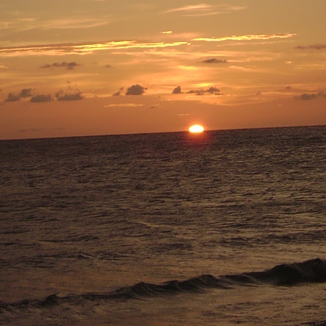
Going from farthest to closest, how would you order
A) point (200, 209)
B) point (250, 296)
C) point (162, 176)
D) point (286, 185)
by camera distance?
point (162, 176)
point (286, 185)
point (200, 209)
point (250, 296)

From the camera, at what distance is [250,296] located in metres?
16.0

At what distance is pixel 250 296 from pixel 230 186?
94.7 ft

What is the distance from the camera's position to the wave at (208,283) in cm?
1595

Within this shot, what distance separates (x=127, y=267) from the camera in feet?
63.1

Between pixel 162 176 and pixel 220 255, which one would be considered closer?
pixel 220 255

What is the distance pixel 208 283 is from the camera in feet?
56.4

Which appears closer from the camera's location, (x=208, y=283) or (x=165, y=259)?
(x=208, y=283)

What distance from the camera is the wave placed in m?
16.0

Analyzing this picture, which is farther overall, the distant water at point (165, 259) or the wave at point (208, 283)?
the wave at point (208, 283)

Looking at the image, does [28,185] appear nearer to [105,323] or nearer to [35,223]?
[35,223]

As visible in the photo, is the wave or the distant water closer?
the distant water

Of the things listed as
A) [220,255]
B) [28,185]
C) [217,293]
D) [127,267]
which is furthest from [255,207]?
[28,185]

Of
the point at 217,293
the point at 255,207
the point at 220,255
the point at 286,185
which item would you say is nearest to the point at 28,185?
the point at 286,185

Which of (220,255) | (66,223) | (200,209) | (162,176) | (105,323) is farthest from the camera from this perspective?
(162,176)
